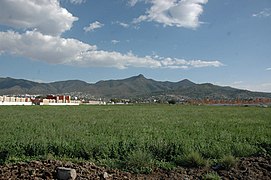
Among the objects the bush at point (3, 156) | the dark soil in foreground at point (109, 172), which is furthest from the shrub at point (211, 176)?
the bush at point (3, 156)

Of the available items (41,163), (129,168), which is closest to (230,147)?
(129,168)

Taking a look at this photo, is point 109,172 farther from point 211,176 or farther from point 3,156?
point 3,156

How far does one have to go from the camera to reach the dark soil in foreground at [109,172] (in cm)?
875

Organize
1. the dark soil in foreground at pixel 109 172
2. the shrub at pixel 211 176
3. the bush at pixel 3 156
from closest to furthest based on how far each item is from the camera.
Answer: the dark soil in foreground at pixel 109 172, the shrub at pixel 211 176, the bush at pixel 3 156

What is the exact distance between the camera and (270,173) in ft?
32.0

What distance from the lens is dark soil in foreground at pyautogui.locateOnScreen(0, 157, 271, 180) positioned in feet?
28.7

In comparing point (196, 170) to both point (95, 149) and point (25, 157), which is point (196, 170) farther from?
point (25, 157)

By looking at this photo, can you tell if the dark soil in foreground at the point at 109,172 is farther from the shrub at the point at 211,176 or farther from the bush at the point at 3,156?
the bush at the point at 3,156

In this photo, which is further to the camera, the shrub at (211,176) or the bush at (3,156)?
the bush at (3,156)

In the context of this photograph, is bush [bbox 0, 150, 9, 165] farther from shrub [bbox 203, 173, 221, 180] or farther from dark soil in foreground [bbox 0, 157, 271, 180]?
shrub [bbox 203, 173, 221, 180]

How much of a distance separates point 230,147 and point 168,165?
3.82m

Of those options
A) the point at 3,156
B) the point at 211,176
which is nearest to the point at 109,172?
the point at 211,176

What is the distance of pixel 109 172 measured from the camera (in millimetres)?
9383

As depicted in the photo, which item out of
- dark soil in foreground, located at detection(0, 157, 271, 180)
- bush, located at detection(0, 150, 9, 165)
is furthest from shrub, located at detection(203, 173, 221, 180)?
bush, located at detection(0, 150, 9, 165)
